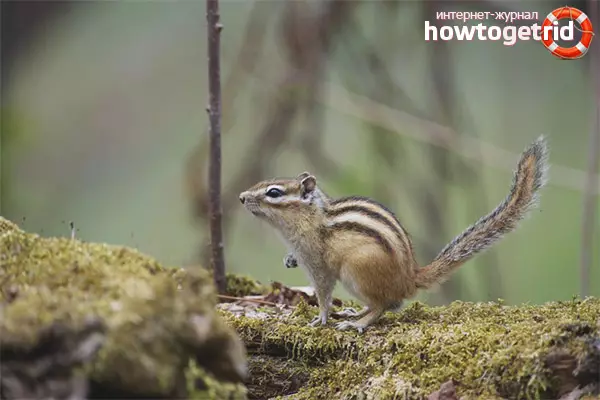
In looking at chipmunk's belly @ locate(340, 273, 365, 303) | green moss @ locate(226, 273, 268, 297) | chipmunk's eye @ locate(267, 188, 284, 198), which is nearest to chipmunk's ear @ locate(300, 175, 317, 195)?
chipmunk's eye @ locate(267, 188, 284, 198)

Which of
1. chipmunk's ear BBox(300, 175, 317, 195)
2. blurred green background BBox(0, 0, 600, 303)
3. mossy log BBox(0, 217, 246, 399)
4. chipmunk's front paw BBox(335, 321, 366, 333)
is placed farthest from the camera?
blurred green background BBox(0, 0, 600, 303)

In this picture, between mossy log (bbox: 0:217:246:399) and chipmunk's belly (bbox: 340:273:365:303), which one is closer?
mossy log (bbox: 0:217:246:399)

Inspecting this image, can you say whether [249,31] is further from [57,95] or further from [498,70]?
[57,95]

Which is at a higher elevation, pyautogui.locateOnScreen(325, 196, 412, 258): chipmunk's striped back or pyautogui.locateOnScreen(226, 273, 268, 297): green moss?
pyautogui.locateOnScreen(325, 196, 412, 258): chipmunk's striped back

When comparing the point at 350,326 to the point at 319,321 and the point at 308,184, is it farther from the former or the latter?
the point at 308,184

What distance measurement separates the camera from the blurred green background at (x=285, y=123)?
5.25 meters

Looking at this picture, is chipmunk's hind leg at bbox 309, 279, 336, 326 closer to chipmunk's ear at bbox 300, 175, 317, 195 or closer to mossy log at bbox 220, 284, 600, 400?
mossy log at bbox 220, 284, 600, 400

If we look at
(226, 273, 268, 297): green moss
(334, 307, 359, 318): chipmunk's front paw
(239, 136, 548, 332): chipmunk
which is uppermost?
(239, 136, 548, 332): chipmunk

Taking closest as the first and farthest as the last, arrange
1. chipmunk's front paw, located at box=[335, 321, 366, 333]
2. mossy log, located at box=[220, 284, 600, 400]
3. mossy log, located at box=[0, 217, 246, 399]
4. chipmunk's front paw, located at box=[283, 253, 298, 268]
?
mossy log, located at box=[0, 217, 246, 399] → mossy log, located at box=[220, 284, 600, 400] → chipmunk's front paw, located at box=[335, 321, 366, 333] → chipmunk's front paw, located at box=[283, 253, 298, 268]

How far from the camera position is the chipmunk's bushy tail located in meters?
3.26

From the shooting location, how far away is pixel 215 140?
3.95 meters

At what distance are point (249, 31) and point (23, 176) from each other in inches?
101

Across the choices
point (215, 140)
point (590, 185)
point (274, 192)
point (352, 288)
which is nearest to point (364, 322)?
point (352, 288)

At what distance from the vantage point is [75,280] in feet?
6.63
